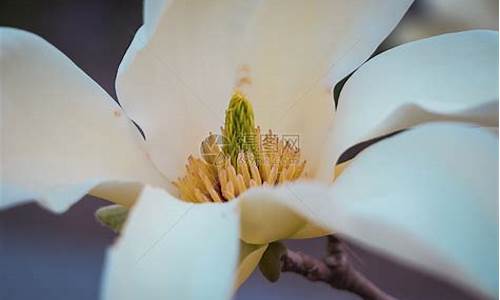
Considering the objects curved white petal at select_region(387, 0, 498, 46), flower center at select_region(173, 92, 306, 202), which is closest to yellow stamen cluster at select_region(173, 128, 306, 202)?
flower center at select_region(173, 92, 306, 202)

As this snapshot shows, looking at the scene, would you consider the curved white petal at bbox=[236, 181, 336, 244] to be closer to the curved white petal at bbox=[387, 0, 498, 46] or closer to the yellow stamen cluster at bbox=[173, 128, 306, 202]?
the yellow stamen cluster at bbox=[173, 128, 306, 202]

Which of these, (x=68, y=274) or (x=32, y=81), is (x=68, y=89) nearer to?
(x=32, y=81)

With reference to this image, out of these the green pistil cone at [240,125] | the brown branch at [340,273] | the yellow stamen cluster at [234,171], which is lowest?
the brown branch at [340,273]

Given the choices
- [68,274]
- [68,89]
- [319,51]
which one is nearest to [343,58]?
[319,51]

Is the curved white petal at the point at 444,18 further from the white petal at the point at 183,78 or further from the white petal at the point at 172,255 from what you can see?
the white petal at the point at 172,255

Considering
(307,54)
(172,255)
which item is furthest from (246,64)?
(172,255)

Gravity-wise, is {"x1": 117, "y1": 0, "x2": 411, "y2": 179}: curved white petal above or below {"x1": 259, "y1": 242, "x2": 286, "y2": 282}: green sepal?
above

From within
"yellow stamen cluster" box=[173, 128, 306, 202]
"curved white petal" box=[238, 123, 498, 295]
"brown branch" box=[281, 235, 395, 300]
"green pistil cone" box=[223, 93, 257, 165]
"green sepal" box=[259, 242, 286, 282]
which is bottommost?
"brown branch" box=[281, 235, 395, 300]

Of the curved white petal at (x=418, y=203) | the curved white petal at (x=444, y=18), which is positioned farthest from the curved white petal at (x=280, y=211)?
the curved white petal at (x=444, y=18)
